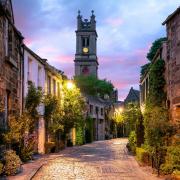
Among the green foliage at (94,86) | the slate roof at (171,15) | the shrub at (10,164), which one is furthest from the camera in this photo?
the green foliage at (94,86)

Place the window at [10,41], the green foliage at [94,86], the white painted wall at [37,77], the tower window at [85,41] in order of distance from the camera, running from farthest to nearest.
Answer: the tower window at [85,41] < the green foliage at [94,86] < the white painted wall at [37,77] < the window at [10,41]

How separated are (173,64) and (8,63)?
6761 millimetres

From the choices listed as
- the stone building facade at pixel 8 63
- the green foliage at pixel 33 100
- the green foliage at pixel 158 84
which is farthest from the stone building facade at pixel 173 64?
the green foliage at pixel 33 100

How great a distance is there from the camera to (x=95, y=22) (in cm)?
12331

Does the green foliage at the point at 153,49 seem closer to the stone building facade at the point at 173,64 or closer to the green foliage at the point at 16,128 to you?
A: the green foliage at the point at 16,128

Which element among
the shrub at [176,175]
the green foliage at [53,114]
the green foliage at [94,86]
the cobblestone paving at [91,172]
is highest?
the green foliage at [94,86]

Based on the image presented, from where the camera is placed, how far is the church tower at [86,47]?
115250 millimetres

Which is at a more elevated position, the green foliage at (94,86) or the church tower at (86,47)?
the church tower at (86,47)

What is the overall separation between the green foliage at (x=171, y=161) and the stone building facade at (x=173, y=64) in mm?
1544

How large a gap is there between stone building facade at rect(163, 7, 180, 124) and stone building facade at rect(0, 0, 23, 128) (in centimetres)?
659

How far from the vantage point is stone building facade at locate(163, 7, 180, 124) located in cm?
1930

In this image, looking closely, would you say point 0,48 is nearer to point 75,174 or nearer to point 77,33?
point 75,174

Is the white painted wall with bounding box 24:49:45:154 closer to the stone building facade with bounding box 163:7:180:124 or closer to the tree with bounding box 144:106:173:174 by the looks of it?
the stone building facade with bounding box 163:7:180:124

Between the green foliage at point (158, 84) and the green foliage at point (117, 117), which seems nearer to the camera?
the green foliage at point (158, 84)
